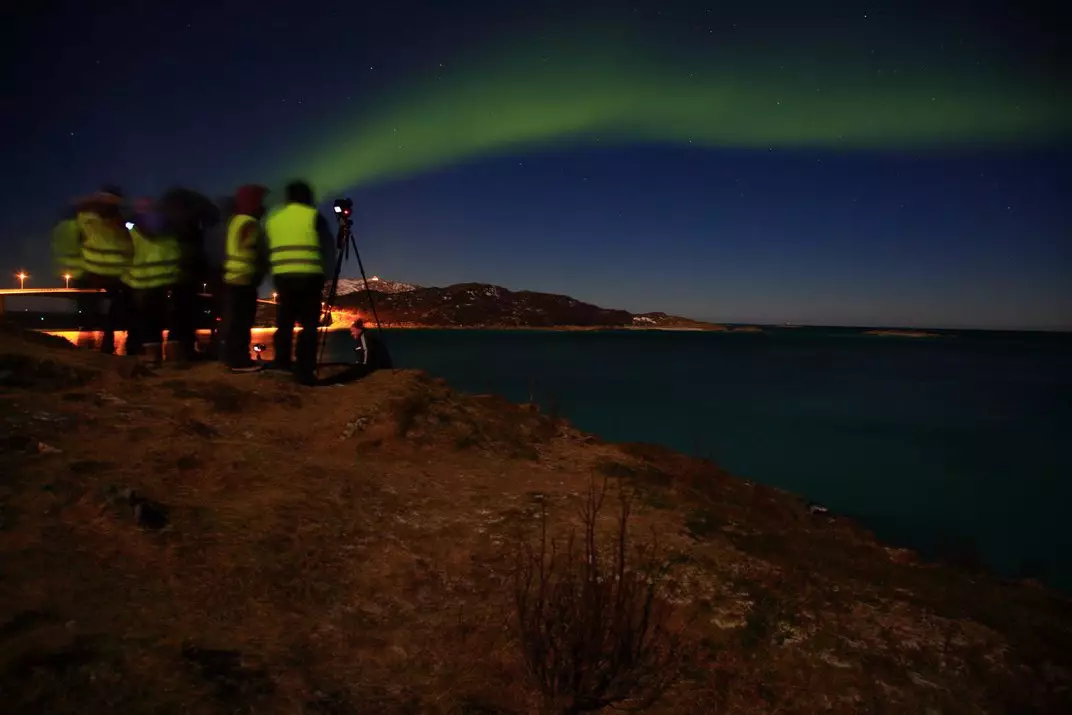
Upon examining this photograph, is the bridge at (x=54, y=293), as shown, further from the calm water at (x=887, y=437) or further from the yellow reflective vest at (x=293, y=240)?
the calm water at (x=887, y=437)

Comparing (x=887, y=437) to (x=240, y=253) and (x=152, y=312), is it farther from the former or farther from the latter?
(x=152, y=312)

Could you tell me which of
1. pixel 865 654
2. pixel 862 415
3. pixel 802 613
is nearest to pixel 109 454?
pixel 802 613

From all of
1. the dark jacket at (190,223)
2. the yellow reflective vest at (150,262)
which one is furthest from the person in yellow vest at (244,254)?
the dark jacket at (190,223)

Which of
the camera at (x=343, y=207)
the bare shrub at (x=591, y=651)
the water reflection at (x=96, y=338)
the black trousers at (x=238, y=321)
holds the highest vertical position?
the camera at (x=343, y=207)

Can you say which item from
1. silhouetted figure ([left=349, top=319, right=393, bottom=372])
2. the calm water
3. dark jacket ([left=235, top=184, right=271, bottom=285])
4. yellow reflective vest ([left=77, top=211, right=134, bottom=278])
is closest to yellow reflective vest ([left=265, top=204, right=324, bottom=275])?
dark jacket ([left=235, top=184, right=271, bottom=285])

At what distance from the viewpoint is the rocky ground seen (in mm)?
3053

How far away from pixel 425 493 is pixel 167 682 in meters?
3.40

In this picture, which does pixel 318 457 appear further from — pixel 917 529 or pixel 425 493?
pixel 917 529

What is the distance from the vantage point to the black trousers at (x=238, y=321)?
32.3ft

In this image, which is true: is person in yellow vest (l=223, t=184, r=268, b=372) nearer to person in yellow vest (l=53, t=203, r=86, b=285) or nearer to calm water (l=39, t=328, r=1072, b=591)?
person in yellow vest (l=53, t=203, r=86, b=285)

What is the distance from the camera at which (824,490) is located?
835 inches

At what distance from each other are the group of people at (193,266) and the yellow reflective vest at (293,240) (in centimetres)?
2

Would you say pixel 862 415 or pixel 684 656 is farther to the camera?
pixel 862 415

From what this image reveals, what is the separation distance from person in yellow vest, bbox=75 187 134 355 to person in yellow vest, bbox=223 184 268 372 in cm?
264
